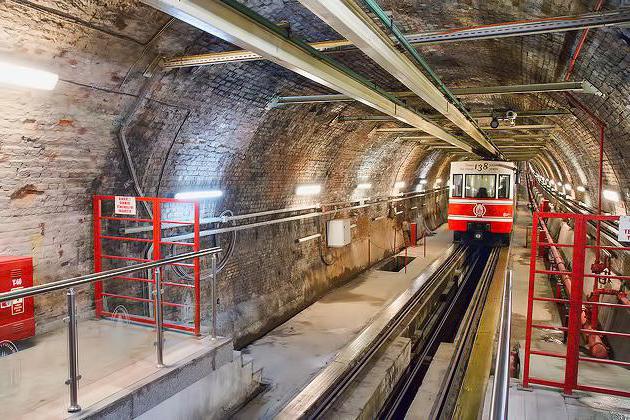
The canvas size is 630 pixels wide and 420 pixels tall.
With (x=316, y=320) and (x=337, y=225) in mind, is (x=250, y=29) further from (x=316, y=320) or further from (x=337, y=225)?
(x=337, y=225)

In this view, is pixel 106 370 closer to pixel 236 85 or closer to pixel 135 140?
pixel 135 140

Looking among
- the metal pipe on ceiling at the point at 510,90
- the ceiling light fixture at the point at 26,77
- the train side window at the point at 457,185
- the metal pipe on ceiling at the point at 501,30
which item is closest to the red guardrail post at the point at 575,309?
the metal pipe on ceiling at the point at 501,30

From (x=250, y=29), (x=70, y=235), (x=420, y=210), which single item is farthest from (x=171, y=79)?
(x=420, y=210)

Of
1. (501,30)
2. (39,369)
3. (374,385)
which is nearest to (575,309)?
(501,30)

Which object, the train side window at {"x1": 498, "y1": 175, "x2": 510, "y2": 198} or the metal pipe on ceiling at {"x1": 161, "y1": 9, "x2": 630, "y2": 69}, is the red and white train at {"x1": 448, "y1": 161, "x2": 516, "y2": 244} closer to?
the train side window at {"x1": 498, "y1": 175, "x2": 510, "y2": 198}

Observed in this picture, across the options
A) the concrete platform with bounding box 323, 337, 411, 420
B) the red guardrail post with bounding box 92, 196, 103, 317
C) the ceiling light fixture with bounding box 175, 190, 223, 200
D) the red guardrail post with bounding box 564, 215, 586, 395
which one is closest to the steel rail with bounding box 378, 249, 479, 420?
the concrete platform with bounding box 323, 337, 411, 420

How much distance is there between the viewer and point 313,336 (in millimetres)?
10070

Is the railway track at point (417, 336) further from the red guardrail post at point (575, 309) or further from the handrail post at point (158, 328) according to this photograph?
the red guardrail post at point (575, 309)

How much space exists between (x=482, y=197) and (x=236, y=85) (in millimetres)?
12647

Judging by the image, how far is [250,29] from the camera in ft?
13.2

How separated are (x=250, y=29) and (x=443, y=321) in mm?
10019

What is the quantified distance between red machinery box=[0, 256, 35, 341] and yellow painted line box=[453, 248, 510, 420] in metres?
5.46

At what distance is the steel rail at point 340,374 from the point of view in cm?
630

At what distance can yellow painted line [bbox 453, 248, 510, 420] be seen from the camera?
259 inches
